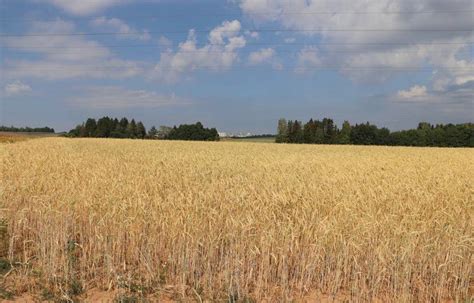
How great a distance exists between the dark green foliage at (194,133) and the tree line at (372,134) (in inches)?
618

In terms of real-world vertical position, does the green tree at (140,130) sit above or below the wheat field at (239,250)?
above

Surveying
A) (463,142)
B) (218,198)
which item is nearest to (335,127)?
(463,142)

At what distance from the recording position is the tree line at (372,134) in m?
81.6

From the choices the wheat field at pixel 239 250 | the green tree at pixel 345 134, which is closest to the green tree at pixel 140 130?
the green tree at pixel 345 134

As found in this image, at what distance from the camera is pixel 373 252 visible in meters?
5.91

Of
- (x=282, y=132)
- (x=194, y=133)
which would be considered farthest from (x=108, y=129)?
(x=282, y=132)

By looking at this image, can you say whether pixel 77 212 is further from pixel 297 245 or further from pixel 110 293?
pixel 297 245

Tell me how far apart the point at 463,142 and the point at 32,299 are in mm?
88616

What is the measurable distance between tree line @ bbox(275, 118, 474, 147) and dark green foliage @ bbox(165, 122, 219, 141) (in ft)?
51.5

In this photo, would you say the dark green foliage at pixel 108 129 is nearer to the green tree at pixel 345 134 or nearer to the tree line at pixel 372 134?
the tree line at pixel 372 134

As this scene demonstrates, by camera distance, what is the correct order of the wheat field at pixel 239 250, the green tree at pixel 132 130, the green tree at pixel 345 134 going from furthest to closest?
1. the green tree at pixel 132 130
2. the green tree at pixel 345 134
3. the wheat field at pixel 239 250

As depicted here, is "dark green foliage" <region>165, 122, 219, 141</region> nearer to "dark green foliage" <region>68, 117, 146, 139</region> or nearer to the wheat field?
"dark green foliage" <region>68, 117, 146, 139</region>

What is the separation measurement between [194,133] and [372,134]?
40.5 metres

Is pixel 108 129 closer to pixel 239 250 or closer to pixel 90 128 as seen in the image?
pixel 90 128
